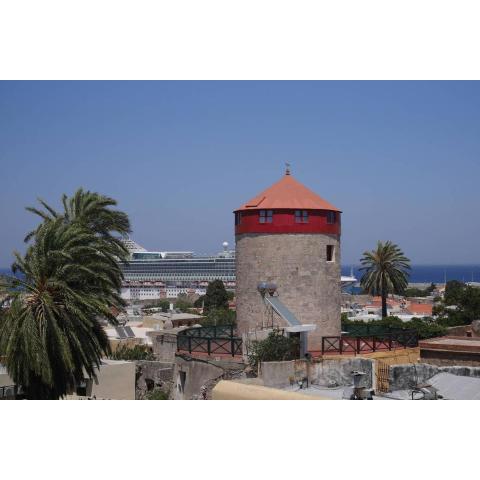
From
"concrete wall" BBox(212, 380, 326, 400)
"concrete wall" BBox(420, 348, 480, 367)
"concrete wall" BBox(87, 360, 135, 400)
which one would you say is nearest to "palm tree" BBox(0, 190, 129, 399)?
"concrete wall" BBox(212, 380, 326, 400)

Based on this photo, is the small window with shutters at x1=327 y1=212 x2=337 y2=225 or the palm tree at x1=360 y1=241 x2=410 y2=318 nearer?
the small window with shutters at x1=327 y1=212 x2=337 y2=225

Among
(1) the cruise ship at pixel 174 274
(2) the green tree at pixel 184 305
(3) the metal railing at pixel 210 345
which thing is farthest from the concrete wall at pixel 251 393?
(1) the cruise ship at pixel 174 274

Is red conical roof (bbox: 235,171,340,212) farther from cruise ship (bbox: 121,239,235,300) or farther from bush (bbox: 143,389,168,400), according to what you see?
cruise ship (bbox: 121,239,235,300)

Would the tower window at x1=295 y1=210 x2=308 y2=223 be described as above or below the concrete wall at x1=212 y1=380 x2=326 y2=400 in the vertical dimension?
above

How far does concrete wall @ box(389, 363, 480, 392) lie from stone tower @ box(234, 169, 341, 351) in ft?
17.1

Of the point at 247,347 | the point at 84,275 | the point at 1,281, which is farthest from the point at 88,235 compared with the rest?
the point at 247,347

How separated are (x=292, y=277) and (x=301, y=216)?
2290 mm

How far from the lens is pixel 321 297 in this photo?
25766mm

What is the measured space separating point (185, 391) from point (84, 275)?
8710 mm

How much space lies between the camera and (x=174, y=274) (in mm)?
163625

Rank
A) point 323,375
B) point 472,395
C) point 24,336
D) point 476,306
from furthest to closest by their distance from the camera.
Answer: point 476,306 < point 323,375 < point 472,395 < point 24,336

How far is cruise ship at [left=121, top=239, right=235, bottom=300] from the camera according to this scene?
157 meters

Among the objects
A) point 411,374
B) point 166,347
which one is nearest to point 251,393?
point 411,374

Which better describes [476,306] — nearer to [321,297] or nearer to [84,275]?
[321,297]
